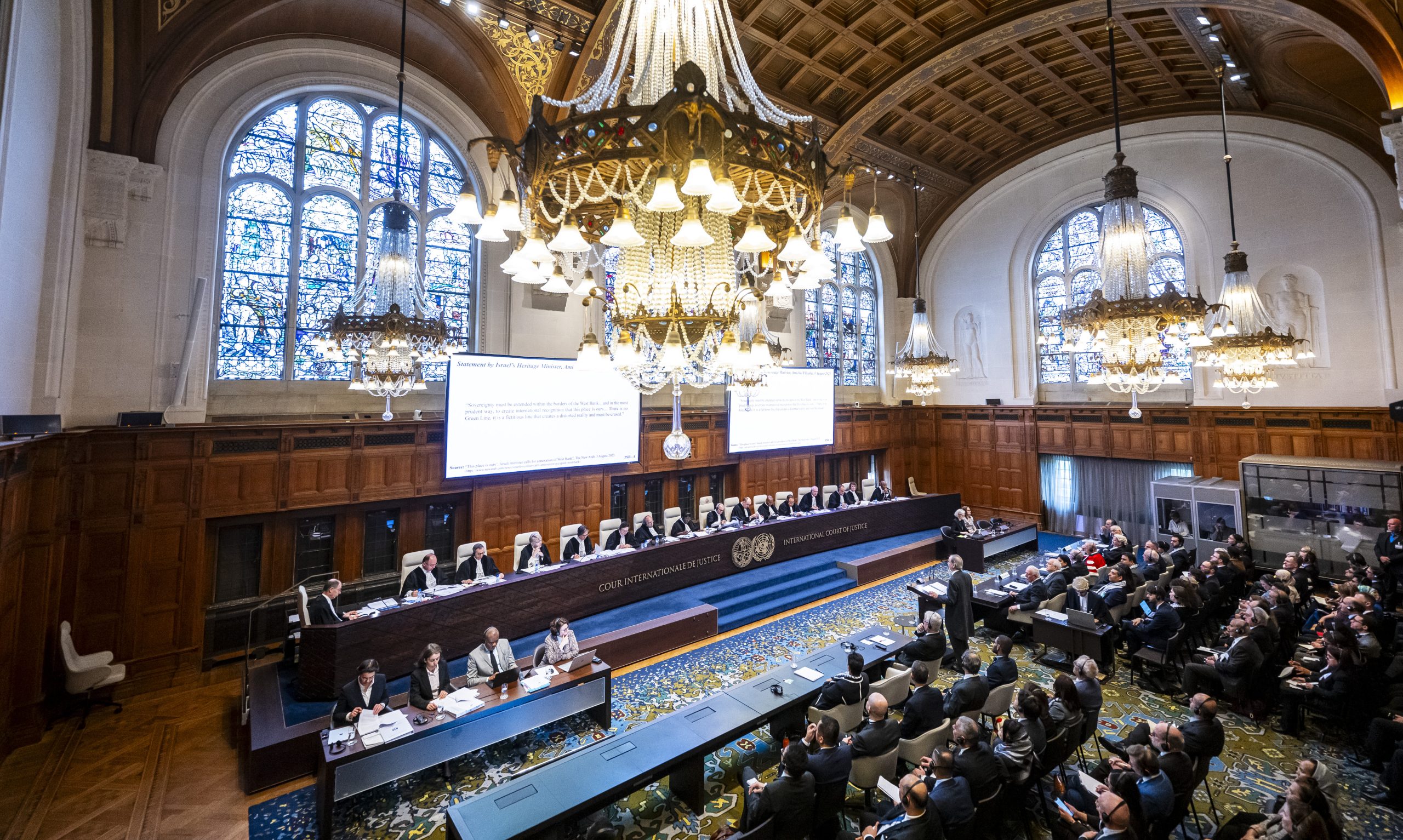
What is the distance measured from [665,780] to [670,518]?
18.6ft

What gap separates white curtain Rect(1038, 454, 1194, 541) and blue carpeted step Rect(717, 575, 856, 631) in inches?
275

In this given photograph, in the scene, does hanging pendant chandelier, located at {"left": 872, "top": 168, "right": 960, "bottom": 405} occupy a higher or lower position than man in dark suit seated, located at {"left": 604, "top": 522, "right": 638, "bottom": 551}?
higher

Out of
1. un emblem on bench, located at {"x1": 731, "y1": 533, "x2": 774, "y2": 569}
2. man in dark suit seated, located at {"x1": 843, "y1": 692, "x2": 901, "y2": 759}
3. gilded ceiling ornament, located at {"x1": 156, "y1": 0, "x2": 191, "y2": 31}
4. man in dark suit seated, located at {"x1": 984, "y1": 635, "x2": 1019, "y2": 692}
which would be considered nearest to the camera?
man in dark suit seated, located at {"x1": 843, "y1": 692, "x2": 901, "y2": 759}

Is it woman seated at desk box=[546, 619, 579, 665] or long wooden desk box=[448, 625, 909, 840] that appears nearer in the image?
long wooden desk box=[448, 625, 909, 840]

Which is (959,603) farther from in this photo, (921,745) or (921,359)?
(921,359)

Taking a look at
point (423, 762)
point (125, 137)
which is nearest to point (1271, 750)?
point (423, 762)

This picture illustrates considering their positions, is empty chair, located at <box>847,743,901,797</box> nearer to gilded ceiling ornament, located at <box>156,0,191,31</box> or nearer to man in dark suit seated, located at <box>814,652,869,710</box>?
man in dark suit seated, located at <box>814,652,869,710</box>

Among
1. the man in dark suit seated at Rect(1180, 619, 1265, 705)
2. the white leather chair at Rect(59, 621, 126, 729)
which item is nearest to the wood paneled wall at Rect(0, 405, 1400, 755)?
the white leather chair at Rect(59, 621, 126, 729)

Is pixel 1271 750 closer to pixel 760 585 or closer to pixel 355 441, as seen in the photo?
pixel 760 585

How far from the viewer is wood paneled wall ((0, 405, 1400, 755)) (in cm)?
538

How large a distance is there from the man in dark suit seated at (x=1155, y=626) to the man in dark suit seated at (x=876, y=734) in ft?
13.7

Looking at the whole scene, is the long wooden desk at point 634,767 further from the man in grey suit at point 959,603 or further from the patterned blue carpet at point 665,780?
the man in grey suit at point 959,603

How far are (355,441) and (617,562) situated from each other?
4000 millimetres

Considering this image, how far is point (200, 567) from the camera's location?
6.79 meters
